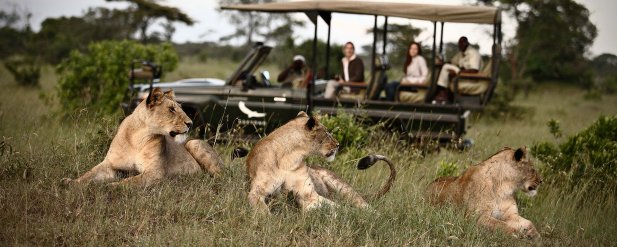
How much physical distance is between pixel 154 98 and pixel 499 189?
2357 millimetres

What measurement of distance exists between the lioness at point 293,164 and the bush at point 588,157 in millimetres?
2984

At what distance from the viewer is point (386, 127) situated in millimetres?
9734

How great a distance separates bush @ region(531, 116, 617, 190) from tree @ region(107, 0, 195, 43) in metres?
22.1

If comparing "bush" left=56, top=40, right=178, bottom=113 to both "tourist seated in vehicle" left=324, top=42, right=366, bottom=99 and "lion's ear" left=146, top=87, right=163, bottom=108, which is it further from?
"lion's ear" left=146, top=87, right=163, bottom=108

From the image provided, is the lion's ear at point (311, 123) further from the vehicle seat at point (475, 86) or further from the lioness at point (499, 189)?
the vehicle seat at point (475, 86)

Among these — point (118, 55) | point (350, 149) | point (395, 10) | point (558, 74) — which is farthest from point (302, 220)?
point (558, 74)

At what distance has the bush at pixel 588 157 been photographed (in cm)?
796

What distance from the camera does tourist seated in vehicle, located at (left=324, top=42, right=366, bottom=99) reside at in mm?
10016

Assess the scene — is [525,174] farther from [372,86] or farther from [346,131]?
[372,86]

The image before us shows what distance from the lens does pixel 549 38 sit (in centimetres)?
2547

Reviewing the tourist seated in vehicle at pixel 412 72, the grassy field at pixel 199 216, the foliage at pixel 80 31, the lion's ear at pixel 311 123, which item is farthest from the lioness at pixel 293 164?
the foliage at pixel 80 31

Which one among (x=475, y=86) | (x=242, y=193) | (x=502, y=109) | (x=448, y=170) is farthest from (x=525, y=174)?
(x=502, y=109)

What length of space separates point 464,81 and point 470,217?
4379 millimetres

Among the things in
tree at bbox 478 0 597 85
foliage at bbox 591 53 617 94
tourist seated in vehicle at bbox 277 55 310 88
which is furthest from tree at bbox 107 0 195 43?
tourist seated in vehicle at bbox 277 55 310 88
